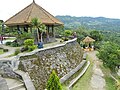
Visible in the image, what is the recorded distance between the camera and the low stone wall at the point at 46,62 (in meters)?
14.6

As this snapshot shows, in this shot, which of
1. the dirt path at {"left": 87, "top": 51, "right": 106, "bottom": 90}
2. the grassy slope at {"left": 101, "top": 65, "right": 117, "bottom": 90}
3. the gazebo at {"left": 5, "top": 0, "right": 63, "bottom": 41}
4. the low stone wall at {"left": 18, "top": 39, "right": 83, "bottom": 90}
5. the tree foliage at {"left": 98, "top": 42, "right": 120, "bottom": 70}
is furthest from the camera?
the gazebo at {"left": 5, "top": 0, "right": 63, "bottom": 41}

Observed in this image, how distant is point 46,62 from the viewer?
16.7 m

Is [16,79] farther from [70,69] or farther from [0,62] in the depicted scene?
[70,69]

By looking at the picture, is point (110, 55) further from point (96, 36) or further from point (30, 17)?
point (96, 36)

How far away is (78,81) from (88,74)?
8.90ft

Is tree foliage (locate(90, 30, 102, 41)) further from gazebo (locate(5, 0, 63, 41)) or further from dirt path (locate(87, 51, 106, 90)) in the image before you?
gazebo (locate(5, 0, 63, 41))

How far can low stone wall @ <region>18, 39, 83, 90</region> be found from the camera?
14.6m

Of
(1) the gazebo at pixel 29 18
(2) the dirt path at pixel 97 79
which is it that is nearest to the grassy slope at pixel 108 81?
(2) the dirt path at pixel 97 79

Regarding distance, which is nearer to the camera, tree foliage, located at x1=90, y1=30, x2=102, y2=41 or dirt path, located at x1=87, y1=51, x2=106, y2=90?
dirt path, located at x1=87, y1=51, x2=106, y2=90

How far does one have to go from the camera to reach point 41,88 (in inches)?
570

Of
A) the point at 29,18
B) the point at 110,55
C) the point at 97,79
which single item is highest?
the point at 29,18

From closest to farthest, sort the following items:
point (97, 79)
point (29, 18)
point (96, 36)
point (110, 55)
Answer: point (97, 79)
point (110, 55)
point (29, 18)
point (96, 36)

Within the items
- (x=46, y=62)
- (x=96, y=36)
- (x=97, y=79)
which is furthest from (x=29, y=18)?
(x=96, y=36)

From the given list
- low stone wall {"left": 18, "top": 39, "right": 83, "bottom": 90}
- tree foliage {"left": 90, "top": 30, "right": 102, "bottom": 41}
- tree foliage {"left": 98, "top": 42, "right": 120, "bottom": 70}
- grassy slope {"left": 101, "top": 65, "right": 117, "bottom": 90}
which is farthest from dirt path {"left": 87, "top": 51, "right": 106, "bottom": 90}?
tree foliage {"left": 90, "top": 30, "right": 102, "bottom": 41}
